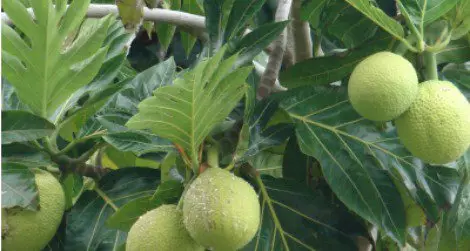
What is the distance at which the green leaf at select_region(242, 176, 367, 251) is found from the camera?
50.4 inches

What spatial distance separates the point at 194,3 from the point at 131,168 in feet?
2.42

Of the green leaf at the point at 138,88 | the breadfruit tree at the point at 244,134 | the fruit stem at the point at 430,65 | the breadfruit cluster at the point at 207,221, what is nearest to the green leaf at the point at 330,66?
the breadfruit tree at the point at 244,134

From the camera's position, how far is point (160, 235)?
104cm

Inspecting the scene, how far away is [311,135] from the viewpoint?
4.24ft

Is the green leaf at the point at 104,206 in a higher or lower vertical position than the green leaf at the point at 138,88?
lower

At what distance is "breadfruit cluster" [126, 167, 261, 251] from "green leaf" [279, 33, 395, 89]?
0.32 m

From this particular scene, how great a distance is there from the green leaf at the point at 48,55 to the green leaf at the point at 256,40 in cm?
22

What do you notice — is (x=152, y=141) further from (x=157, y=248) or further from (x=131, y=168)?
(x=157, y=248)

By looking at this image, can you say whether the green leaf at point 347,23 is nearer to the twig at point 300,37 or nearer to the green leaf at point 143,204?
the twig at point 300,37

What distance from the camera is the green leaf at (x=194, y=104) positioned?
3.45 ft

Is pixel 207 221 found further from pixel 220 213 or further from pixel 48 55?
pixel 48 55

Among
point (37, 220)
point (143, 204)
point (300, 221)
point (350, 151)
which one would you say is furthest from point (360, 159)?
point (37, 220)

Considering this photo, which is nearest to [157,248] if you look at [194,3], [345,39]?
[345,39]

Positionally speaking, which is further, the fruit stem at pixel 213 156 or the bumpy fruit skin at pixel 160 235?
the fruit stem at pixel 213 156
